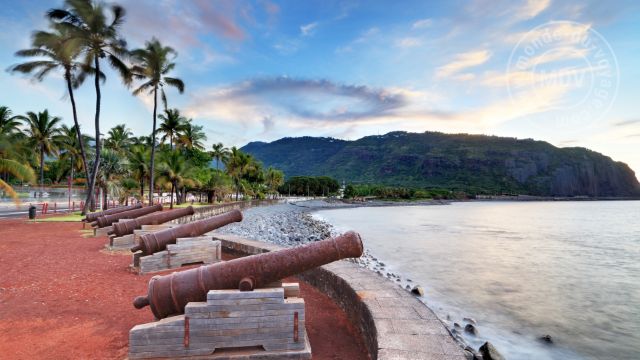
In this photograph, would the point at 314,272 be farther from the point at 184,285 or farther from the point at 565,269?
the point at 565,269

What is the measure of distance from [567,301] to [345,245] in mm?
11491

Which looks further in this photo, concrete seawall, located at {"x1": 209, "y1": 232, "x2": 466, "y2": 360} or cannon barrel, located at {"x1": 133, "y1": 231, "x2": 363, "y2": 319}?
cannon barrel, located at {"x1": 133, "y1": 231, "x2": 363, "y2": 319}

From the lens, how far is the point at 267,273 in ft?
13.0

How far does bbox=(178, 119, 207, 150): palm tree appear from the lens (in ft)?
159

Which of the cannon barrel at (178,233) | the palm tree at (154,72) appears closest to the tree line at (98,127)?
the palm tree at (154,72)

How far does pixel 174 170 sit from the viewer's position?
114 feet

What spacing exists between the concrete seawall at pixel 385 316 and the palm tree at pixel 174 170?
3093cm

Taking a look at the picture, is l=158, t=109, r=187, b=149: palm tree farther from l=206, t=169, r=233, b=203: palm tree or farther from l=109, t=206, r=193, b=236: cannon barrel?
l=109, t=206, r=193, b=236: cannon barrel

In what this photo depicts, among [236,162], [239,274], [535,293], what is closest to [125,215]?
[239,274]

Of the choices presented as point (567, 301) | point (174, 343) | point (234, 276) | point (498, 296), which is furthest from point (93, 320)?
point (567, 301)

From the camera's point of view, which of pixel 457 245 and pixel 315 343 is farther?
pixel 457 245

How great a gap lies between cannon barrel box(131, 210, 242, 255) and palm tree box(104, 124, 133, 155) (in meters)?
41.4

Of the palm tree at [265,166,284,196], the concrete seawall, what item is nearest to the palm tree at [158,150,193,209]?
the concrete seawall

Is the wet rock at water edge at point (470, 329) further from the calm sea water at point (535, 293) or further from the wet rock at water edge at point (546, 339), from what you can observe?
the wet rock at water edge at point (546, 339)
